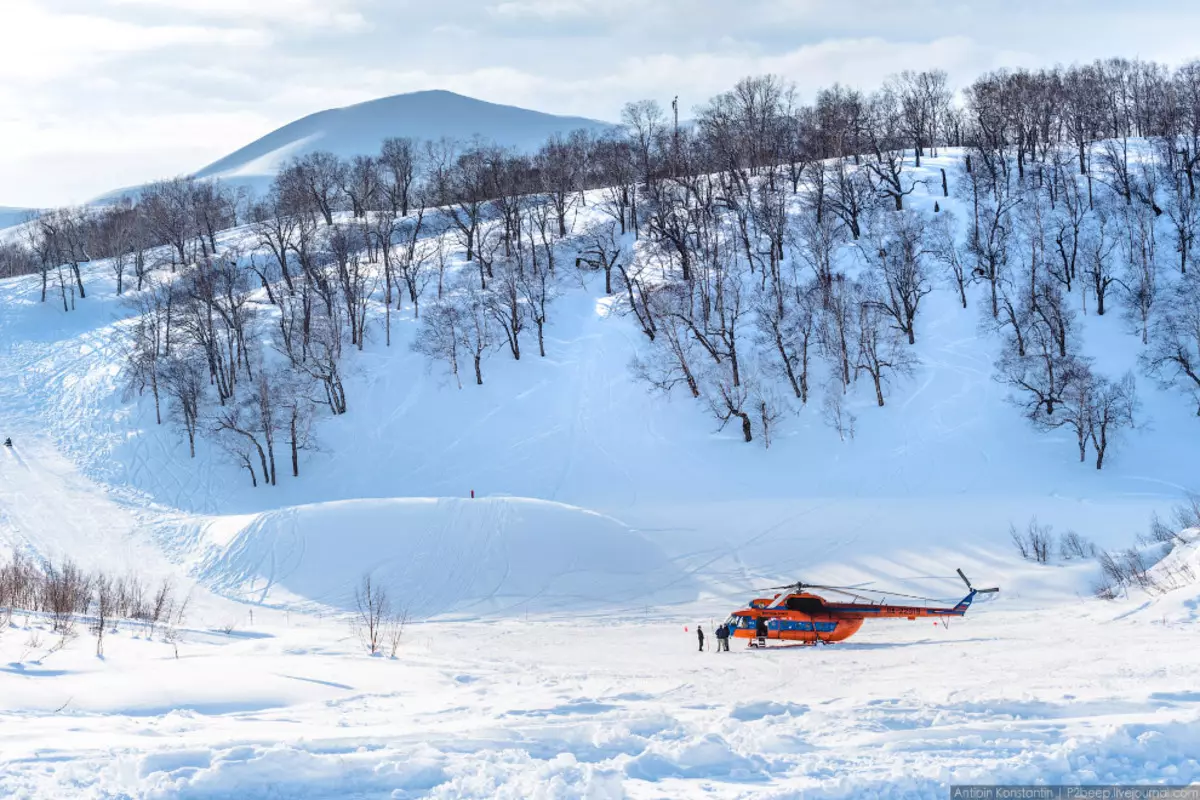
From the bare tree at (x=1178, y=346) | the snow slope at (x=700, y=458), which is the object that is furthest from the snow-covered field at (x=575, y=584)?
A: the bare tree at (x=1178, y=346)

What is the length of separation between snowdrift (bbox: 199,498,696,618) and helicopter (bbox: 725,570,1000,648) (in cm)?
777

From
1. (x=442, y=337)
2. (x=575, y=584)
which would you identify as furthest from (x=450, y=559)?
(x=442, y=337)

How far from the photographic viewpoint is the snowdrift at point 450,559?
31.5 metres

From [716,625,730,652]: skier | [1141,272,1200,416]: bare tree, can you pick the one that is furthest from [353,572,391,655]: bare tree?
[1141,272,1200,416]: bare tree

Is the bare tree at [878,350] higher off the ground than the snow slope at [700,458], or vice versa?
the bare tree at [878,350]

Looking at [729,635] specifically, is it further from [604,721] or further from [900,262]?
[900,262]

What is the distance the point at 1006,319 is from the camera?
49062 millimetres

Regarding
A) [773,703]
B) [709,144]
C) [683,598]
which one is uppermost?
[709,144]

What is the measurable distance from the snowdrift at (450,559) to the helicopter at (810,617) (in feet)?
25.5

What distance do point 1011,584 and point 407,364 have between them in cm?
3892

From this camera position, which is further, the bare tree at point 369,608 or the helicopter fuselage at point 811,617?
the bare tree at point 369,608

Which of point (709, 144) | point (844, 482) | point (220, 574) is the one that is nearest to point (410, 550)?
point (220, 574)

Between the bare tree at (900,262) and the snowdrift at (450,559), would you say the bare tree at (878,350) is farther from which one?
the snowdrift at (450,559)

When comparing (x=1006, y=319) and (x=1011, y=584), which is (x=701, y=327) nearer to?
(x=1006, y=319)
